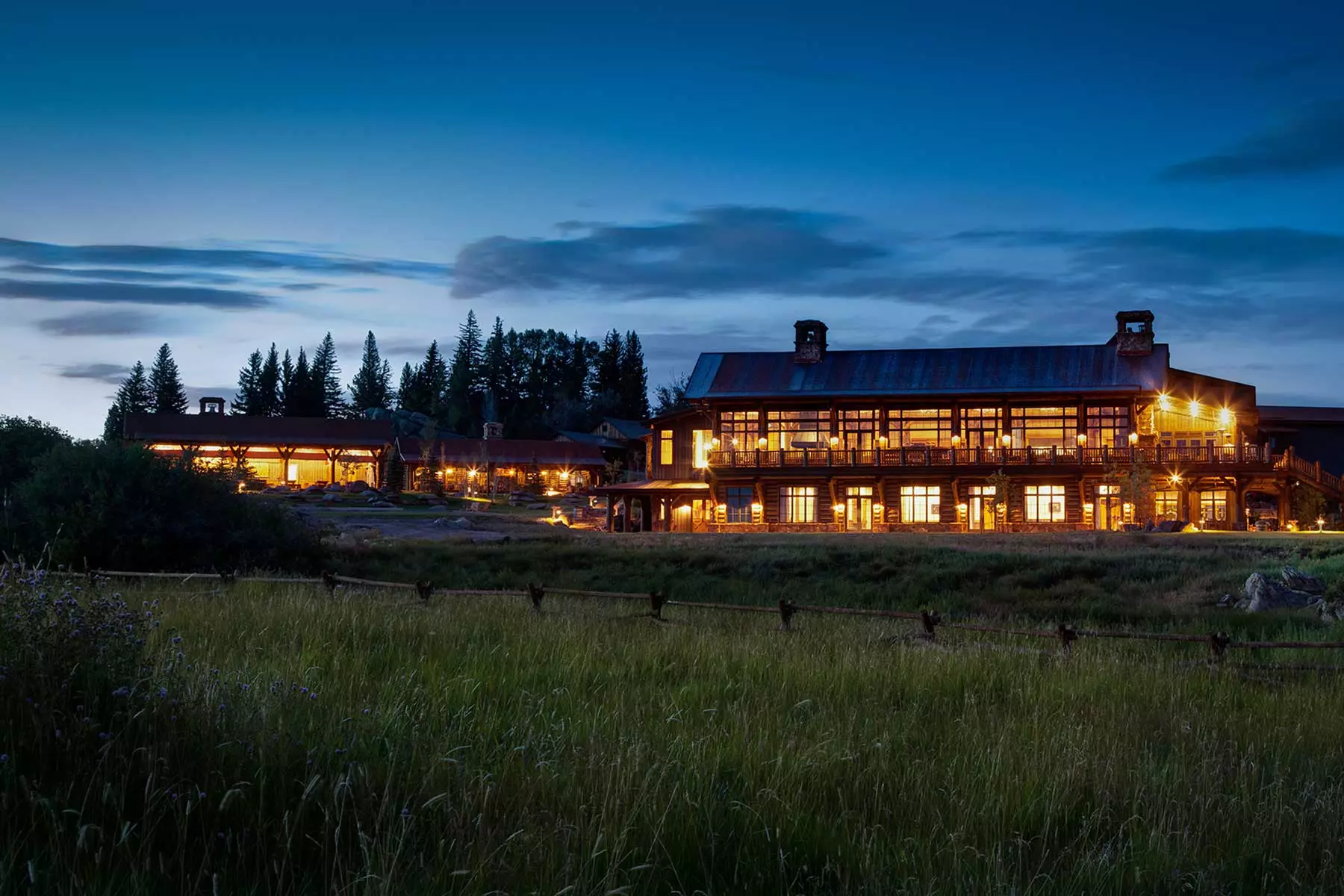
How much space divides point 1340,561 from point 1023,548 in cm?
925

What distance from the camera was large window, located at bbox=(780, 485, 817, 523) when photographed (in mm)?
50094

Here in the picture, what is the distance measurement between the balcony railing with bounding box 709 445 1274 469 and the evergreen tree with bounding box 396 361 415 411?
263ft

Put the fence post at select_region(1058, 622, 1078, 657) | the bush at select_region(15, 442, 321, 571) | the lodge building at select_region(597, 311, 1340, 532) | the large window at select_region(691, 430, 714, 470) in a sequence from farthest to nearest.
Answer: the large window at select_region(691, 430, 714, 470), the lodge building at select_region(597, 311, 1340, 532), the bush at select_region(15, 442, 321, 571), the fence post at select_region(1058, 622, 1078, 657)

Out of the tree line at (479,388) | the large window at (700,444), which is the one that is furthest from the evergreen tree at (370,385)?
the large window at (700,444)

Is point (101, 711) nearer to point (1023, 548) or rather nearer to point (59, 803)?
point (59, 803)

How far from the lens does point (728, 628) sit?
12938mm

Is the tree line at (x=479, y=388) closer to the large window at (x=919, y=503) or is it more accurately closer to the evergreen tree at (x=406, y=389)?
the evergreen tree at (x=406, y=389)

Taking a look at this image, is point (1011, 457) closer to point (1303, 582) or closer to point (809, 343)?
point (809, 343)

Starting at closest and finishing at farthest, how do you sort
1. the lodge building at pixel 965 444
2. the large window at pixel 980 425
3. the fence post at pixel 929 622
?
the fence post at pixel 929 622, the lodge building at pixel 965 444, the large window at pixel 980 425

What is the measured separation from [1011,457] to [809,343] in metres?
11.1

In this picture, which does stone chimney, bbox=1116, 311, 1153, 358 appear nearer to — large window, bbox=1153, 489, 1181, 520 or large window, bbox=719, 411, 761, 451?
large window, bbox=1153, 489, 1181, 520

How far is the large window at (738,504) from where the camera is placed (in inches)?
1975

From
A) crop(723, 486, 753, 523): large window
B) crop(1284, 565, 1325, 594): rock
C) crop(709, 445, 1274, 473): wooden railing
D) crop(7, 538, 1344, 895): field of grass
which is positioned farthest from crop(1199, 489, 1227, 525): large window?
crop(7, 538, 1344, 895): field of grass

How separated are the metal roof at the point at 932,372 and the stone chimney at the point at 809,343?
29 centimetres
